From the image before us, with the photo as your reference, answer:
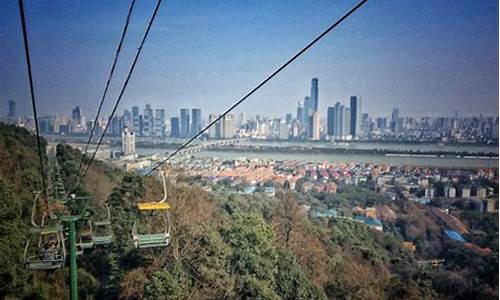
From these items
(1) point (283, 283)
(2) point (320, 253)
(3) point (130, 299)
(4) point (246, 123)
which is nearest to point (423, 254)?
(2) point (320, 253)

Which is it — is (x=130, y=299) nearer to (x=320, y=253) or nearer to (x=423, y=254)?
(x=320, y=253)

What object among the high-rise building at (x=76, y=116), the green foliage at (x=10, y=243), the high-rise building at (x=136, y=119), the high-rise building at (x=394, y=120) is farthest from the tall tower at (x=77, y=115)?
the high-rise building at (x=394, y=120)

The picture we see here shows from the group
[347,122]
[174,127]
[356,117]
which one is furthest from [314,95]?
[174,127]

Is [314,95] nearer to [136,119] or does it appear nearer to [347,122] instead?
[347,122]

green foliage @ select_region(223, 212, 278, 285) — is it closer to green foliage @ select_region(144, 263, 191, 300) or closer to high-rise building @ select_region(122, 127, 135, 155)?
green foliage @ select_region(144, 263, 191, 300)

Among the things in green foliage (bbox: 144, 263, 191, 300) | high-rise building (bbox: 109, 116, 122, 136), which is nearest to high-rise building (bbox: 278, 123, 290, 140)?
high-rise building (bbox: 109, 116, 122, 136)

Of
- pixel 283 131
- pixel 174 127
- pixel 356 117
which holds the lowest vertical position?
pixel 283 131

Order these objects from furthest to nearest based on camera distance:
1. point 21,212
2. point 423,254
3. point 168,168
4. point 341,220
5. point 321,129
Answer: point 321,129
point 341,220
point 423,254
point 168,168
point 21,212
